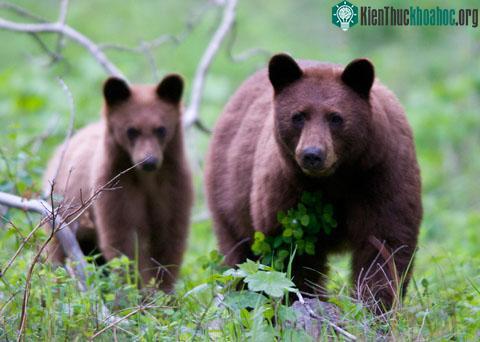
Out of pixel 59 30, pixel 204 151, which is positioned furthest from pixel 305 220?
pixel 204 151

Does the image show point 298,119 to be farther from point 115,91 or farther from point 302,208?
point 115,91

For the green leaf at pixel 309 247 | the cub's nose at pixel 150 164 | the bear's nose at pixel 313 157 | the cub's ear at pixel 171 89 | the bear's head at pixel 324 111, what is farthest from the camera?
the cub's ear at pixel 171 89

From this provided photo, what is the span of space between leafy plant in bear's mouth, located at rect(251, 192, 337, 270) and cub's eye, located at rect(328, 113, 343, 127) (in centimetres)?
50

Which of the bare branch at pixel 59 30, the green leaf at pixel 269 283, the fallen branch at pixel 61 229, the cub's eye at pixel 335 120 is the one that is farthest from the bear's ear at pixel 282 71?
the bare branch at pixel 59 30

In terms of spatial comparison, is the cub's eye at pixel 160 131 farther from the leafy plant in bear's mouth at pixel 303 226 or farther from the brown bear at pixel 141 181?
the leafy plant in bear's mouth at pixel 303 226

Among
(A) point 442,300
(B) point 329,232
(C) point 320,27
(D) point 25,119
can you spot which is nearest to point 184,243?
(B) point 329,232

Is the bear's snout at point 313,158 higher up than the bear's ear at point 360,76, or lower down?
lower down

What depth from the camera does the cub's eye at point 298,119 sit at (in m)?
5.61

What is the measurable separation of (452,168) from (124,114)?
6820 mm

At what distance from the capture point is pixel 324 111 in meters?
5.57

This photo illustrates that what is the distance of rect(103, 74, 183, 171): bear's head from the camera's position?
7.95m

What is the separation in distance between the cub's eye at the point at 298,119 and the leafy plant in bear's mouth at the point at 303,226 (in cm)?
47

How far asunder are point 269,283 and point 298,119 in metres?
1.13
